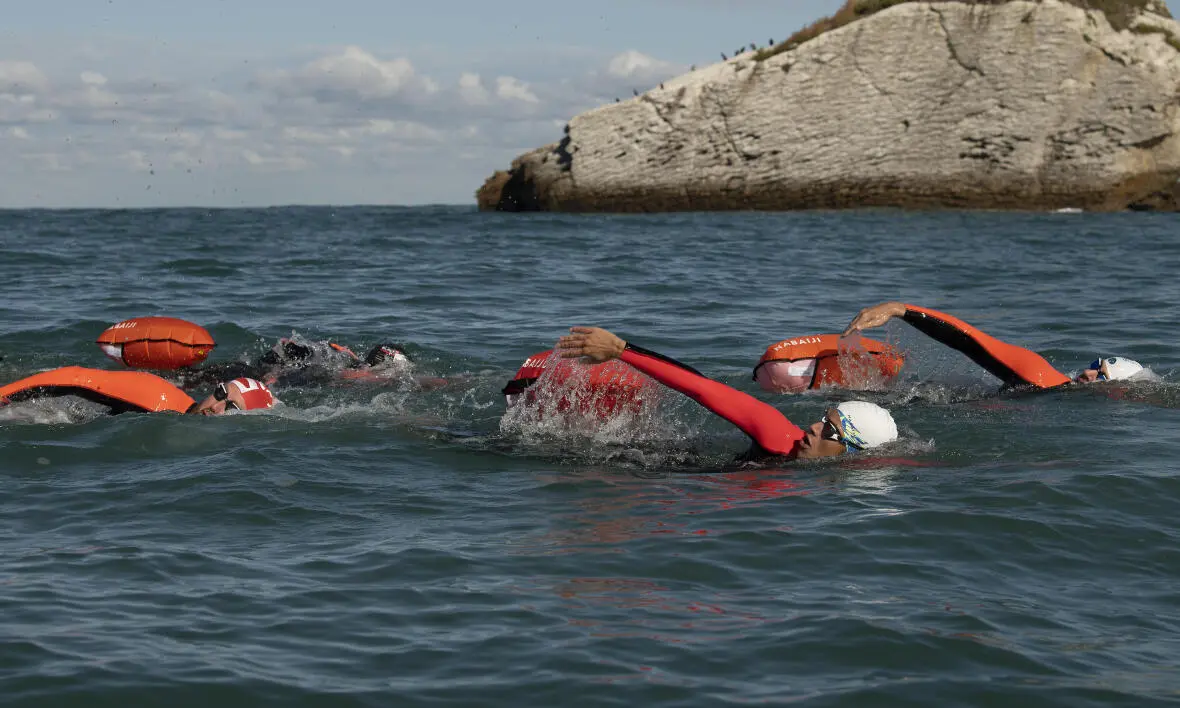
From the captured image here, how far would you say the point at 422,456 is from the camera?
9289 mm

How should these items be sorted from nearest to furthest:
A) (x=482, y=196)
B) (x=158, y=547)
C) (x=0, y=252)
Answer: (x=158, y=547) < (x=0, y=252) < (x=482, y=196)

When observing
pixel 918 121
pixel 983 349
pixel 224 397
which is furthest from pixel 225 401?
pixel 918 121

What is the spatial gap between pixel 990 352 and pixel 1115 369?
1.43m

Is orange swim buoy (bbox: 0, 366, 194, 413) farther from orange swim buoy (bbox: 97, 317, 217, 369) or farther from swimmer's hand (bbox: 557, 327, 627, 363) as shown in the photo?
swimmer's hand (bbox: 557, 327, 627, 363)

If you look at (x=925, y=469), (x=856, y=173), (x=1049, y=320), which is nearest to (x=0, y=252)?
(x=1049, y=320)

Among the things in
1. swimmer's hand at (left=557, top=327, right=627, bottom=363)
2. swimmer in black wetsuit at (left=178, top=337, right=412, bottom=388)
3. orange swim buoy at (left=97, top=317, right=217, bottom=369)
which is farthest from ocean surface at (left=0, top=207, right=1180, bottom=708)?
orange swim buoy at (left=97, top=317, right=217, bottom=369)

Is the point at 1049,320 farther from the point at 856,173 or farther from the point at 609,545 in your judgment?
the point at 856,173

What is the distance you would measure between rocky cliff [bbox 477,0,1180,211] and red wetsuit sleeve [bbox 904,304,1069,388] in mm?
36628

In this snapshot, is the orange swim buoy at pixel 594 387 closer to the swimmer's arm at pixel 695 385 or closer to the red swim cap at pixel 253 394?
the swimmer's arm at pixel 695 385

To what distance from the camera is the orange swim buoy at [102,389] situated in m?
9.94

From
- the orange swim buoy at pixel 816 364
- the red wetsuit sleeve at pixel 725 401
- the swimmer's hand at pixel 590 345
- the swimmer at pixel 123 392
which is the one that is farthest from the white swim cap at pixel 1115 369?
the swimmer at pixel 123 392

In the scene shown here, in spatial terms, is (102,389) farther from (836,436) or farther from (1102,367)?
(1102,367)

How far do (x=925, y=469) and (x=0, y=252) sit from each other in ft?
79.8

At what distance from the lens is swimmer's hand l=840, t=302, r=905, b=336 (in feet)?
31.0
